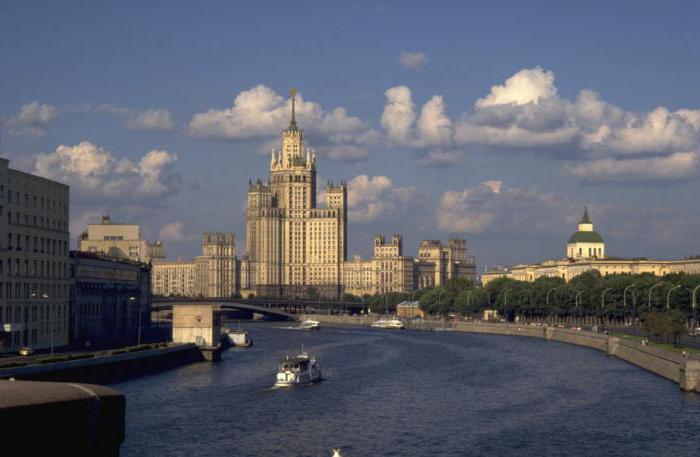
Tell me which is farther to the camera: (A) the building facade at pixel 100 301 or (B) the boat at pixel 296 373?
(A) the building facade at pixel 100 301

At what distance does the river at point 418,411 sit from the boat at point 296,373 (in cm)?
169

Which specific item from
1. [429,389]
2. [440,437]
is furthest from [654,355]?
[440,437]

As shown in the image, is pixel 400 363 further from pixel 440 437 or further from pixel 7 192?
pixel 440 437

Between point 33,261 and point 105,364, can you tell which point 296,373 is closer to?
point 105,364

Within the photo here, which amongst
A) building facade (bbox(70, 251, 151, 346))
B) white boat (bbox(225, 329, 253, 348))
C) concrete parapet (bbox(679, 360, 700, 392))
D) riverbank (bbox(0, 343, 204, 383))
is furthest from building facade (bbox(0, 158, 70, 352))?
concrete parapet (bbox(679, 360, 700, 392))

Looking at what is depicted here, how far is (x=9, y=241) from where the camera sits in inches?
4788

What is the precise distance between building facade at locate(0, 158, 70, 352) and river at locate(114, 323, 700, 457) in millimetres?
13568

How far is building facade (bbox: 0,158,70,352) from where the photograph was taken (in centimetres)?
12012

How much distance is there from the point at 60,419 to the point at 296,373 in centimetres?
6329

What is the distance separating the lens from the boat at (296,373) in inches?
4783

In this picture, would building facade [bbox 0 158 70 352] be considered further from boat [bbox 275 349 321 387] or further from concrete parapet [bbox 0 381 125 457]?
concrete parapet [bbox 0 381 125 457]

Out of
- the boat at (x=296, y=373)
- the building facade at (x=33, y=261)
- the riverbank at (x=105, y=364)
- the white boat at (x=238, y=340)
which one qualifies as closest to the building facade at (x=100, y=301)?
A: the riverbank at (x=105, y=364)

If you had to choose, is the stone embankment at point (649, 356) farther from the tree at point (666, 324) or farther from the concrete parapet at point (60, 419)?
the concrete parapet at point (60, 419)

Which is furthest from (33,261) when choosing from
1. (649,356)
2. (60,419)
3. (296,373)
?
(60,419)
